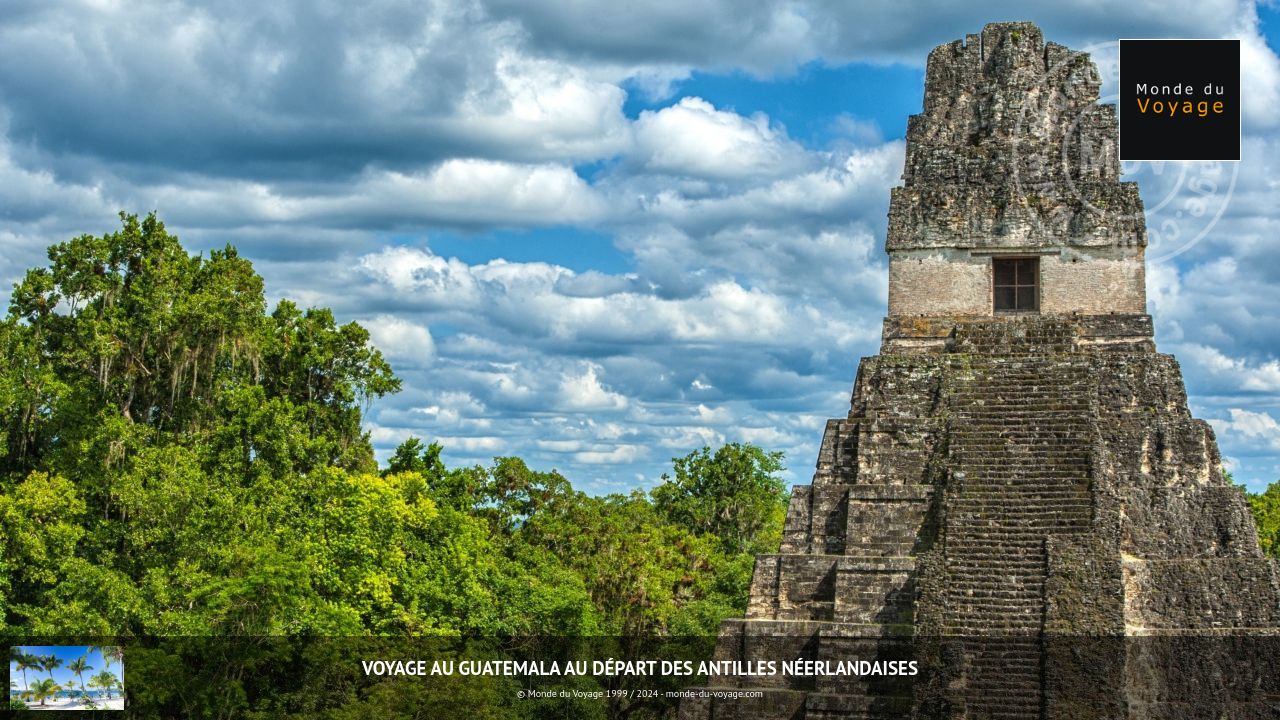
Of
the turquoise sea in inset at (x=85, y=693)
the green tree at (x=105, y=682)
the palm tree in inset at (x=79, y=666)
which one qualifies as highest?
the palm tree in inset at (x=79, y=666)

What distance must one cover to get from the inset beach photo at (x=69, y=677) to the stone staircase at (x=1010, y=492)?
13.4 meters

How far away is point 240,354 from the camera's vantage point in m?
29.1

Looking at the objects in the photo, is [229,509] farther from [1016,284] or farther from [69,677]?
[1016,284]

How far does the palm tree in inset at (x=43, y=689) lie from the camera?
79.2ft

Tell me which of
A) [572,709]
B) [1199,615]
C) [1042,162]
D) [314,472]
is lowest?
[572,709]

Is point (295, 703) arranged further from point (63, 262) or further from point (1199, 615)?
point (1199, 615)

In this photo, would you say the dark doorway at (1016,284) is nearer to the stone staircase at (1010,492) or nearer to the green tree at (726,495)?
the stone staircase at (1010,492)

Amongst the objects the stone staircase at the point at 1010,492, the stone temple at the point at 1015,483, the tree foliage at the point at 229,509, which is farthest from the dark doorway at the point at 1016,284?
the tree foliage at the point at 229,509

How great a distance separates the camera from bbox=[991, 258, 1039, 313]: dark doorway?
2277 centimetres

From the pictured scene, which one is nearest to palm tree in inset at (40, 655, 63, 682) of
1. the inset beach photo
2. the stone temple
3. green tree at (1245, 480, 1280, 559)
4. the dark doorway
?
the inset beach photo

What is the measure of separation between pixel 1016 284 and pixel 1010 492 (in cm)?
449

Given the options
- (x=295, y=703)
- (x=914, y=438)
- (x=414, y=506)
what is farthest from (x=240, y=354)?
(x=914, y=438)

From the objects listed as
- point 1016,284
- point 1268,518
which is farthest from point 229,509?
point 1268,518

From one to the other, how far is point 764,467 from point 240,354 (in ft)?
57.0
